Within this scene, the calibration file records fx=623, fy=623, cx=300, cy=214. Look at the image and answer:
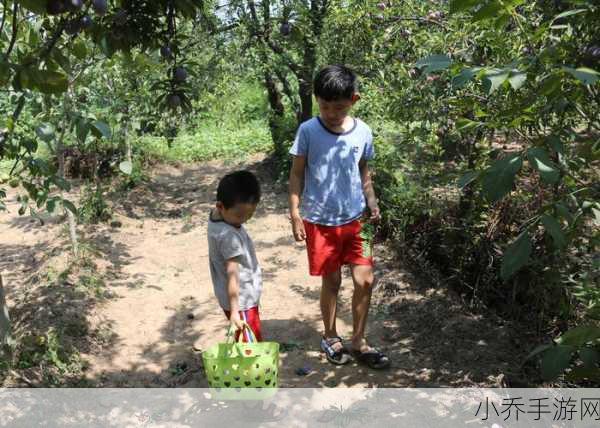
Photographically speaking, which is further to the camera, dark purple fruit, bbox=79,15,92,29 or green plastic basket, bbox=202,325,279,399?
green plastic basket, bbox=202,325,279,399

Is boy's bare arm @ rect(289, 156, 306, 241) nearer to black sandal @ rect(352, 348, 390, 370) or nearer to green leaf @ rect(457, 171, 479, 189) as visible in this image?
black sandal @ rect(352, 348, 390, 370)

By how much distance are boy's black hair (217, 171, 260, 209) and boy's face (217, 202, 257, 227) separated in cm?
1

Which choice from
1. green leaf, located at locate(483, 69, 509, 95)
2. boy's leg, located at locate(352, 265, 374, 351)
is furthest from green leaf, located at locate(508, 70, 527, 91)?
boy's leg, located at locate(352, 265, 374, 351)

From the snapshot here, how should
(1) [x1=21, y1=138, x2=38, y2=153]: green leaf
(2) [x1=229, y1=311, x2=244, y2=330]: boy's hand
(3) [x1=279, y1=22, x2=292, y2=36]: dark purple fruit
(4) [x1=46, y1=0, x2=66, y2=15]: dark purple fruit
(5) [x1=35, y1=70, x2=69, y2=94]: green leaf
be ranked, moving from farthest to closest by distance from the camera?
1. (3) [x1=279, y1=22, x2=292, y2=36]: dark purple fruit
2. (1) [x1=21, y1=138, x2=38, y2=153]: green leaf
3. (2) [x1=229, y1=311, x2=244, y2=330]: boy's hand
4. (5) [x1=35, y1=70, x2=69, y2=94]: green leaf
5. (4) [x1=46, y1=0, x2=66, y2=15]: dark purple fruit

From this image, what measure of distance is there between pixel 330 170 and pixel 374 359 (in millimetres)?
888

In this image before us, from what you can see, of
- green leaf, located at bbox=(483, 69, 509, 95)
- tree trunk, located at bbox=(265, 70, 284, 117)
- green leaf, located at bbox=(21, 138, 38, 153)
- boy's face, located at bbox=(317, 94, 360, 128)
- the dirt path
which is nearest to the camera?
green leaf, located at bbox=(483, 69, 509, 95)

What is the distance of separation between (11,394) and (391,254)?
2.34 m

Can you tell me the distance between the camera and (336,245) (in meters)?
2.71

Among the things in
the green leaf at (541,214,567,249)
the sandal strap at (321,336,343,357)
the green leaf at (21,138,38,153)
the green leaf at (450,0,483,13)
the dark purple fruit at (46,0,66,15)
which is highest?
the dark purple fruit at (46,0,66,15)

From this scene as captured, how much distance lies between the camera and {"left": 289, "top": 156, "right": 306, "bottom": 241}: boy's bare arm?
2.65 m

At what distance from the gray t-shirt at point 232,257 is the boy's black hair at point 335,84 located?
2.08 ft

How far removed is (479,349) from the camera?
293cm

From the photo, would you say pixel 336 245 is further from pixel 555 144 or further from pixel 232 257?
pixel 555 144

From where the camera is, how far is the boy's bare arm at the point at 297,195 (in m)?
2.65
